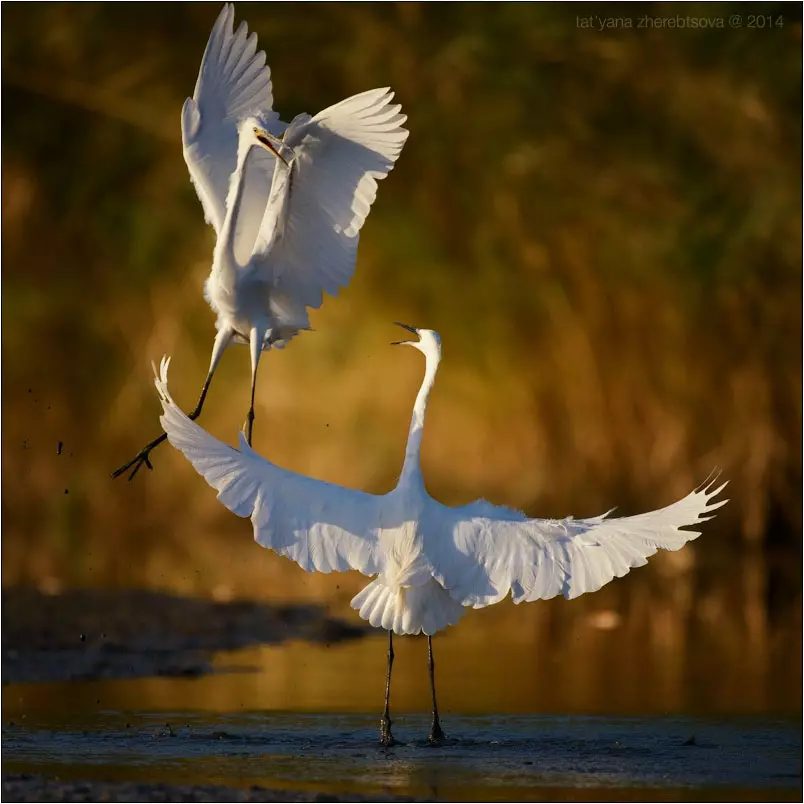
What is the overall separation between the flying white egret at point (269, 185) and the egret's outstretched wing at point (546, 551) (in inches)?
78.8

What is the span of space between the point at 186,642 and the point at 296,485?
296 cm

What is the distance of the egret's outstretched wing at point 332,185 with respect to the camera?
751cm

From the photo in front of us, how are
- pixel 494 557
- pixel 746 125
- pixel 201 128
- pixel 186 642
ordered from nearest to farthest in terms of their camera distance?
1. pixel 494 557
2. pixel 201 128
3. pixel 186 642
4. pixel 746 125

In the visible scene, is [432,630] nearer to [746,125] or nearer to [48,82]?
[746,125]

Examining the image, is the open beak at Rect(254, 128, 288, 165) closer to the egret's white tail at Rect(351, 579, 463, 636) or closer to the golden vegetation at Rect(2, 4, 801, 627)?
the egret's white tail at Rect(351, 579, 463, 636)

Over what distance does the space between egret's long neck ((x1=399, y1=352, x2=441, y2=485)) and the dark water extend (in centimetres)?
105

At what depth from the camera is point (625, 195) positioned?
48.2 feet

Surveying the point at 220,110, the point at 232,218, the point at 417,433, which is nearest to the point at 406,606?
the point at 417,433

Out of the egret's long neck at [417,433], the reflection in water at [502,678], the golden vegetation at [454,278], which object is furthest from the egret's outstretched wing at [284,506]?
the golden vegetation at [454,278]

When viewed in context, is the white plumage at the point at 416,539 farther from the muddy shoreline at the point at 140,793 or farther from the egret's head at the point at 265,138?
the egret's head at the point at 265,138

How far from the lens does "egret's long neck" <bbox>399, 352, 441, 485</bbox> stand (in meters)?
6.75

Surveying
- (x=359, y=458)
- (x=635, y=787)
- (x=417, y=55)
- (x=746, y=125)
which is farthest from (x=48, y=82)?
(x=635, y=787)

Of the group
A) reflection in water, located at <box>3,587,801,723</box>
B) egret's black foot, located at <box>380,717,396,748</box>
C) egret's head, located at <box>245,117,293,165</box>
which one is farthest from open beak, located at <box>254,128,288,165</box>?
egret's black foot, located at <box>380,717,396,748</box>

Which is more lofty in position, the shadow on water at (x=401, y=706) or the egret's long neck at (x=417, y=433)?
the egret's long neck at (x=417, y=433)
